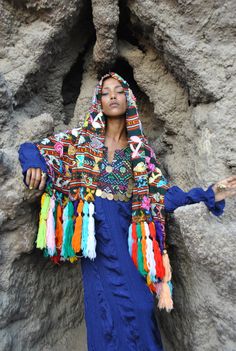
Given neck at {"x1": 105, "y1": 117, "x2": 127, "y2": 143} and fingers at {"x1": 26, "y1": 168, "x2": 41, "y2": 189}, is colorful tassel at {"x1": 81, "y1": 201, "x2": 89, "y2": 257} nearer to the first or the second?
fingers at {"x1": 26, "y1": 168, "x2": 41, "y2": 189}

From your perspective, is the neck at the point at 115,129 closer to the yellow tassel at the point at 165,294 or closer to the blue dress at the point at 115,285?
the blue dress at the point at 115,285

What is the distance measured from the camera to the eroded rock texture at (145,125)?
1.27 metres

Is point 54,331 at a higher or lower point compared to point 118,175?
lower

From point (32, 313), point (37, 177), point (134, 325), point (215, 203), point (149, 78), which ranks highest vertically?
point (149, 78)

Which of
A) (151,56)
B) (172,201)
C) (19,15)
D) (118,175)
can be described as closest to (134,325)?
(172,201)

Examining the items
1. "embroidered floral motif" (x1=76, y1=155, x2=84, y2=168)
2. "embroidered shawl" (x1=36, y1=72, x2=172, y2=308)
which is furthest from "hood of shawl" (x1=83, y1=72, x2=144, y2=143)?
"embroidered floral motif" (x1=76, y1=155, x2=84, y2=168)

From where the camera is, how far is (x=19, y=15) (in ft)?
5.43

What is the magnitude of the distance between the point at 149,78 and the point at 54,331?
143cm

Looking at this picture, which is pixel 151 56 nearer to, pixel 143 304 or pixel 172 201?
pixel 172 201

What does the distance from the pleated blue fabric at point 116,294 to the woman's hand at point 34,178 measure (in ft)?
0.84

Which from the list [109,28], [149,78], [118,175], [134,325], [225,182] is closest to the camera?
[225,182]

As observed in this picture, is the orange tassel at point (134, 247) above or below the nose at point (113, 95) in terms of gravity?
below

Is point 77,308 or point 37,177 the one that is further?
point 77,308

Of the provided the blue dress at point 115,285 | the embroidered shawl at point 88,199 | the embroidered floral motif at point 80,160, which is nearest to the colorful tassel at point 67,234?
the embroidered shawl at point 88,199
